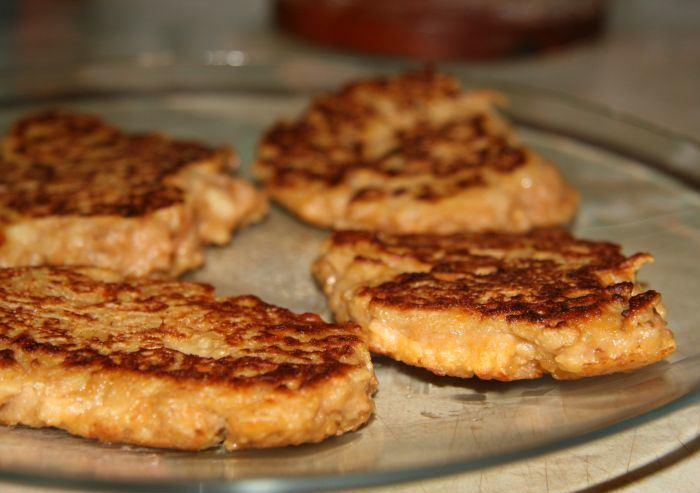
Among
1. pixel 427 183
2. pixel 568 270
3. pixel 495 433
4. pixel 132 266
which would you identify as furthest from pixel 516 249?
pixel 132 266

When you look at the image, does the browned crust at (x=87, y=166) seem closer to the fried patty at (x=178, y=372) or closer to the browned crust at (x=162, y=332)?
the browned crust at (x=162, y=332)

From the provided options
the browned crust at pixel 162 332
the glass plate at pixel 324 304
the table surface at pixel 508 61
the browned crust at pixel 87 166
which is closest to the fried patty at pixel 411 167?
the glass plate at pixel 324 304

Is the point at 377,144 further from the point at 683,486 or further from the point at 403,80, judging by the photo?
the point at 683,486

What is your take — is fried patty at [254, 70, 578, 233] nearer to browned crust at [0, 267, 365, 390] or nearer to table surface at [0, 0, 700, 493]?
browned crust at [0, 267, 365, 390]

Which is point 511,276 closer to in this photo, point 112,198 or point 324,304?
point 324,304

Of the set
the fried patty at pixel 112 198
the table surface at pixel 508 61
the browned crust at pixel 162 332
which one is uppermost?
the browned crust at pixel 162 332

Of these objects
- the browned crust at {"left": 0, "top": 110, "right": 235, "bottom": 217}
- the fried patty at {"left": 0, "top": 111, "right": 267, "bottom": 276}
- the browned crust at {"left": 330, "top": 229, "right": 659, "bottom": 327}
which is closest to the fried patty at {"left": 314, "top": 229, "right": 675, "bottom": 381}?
the browned crust at {"left": 330, "top": 229, "right": 659, "bottom": 327}
